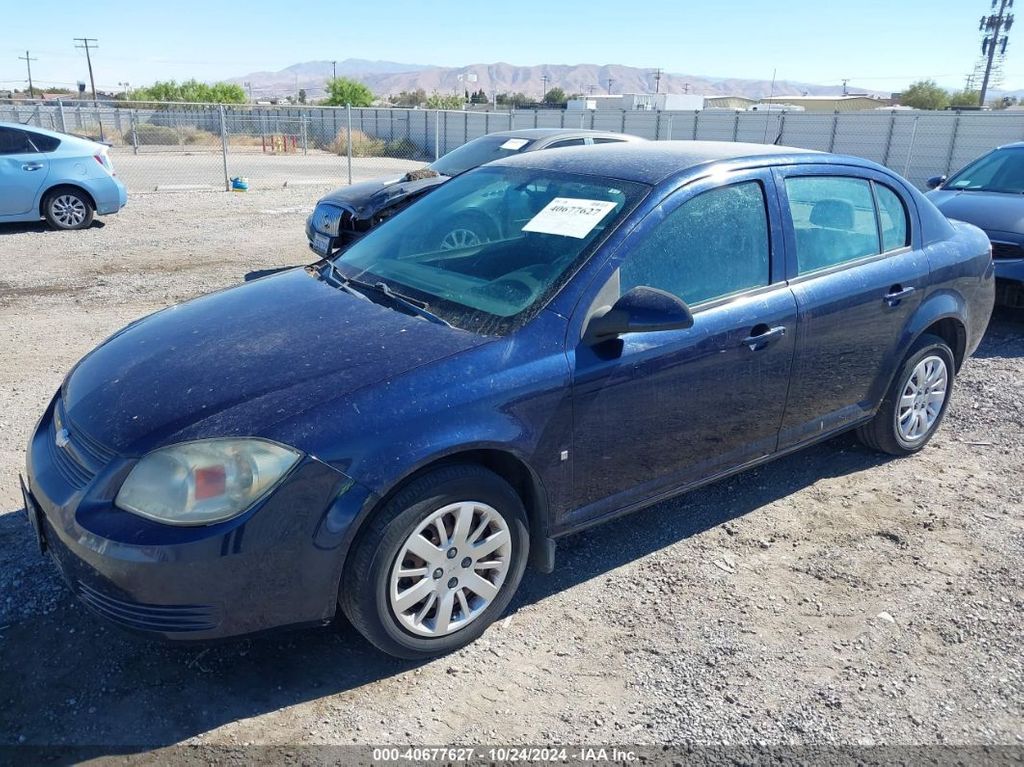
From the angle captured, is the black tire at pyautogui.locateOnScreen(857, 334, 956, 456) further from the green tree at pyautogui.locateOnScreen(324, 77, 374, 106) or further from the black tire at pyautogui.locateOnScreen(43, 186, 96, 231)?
the green tree at pyautogui.locateOnScreen(324, 77, 374, 106)

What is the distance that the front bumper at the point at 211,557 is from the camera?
2.44 meters

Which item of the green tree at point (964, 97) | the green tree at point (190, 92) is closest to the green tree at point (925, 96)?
the green tree at point (964, 97)

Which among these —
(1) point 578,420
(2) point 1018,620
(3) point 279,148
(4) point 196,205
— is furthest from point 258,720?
(3) point 279,148

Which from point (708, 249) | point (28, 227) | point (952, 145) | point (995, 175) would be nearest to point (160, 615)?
point (708, 249)

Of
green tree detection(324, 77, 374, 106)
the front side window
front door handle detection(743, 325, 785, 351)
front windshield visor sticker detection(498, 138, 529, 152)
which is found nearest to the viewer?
the front side window

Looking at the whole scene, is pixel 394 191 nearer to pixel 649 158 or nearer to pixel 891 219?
pixel 649 158

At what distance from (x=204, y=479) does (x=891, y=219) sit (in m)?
3.75

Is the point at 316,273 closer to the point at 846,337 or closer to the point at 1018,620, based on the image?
the point at 846,337

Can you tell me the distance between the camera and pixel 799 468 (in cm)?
468

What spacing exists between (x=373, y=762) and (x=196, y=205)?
44.7 ft

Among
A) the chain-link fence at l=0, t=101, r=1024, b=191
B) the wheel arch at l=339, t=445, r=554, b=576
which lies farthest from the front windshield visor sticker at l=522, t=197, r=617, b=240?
the chain-link fence at l=0, t=101, r=1024, b=191

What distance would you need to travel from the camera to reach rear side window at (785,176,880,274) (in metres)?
3.86

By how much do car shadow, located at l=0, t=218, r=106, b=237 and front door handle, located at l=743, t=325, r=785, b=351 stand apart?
1054cm

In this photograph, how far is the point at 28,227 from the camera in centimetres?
1136
